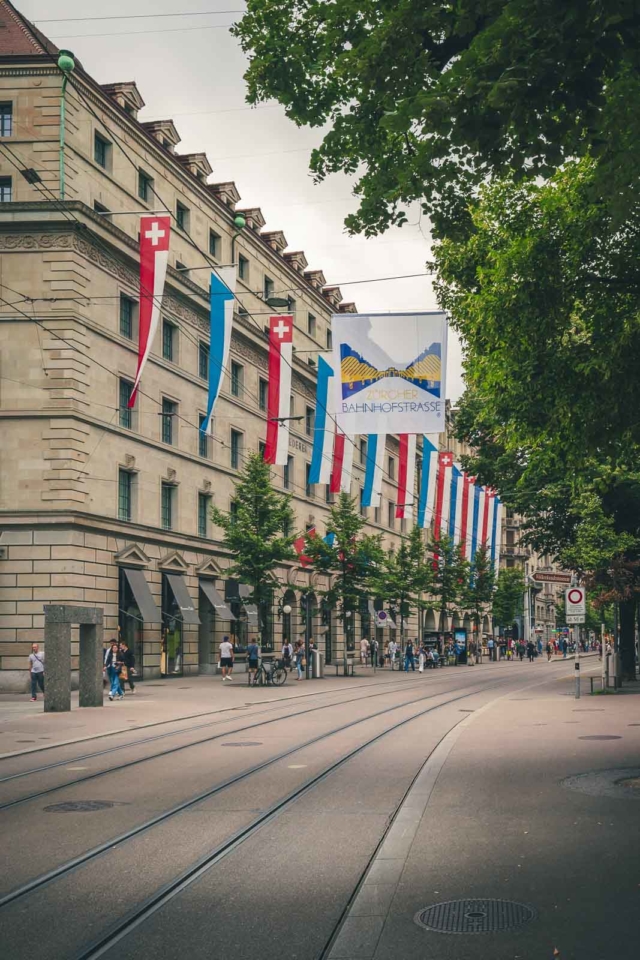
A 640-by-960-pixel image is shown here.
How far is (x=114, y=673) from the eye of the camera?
30.2 metres

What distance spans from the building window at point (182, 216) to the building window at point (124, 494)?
11.7 m

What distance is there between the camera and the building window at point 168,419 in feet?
137

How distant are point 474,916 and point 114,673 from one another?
24696 mm

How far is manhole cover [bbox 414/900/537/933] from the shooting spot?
6.34m

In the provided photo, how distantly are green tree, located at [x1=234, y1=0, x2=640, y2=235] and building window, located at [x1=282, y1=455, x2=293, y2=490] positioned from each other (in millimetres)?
43181

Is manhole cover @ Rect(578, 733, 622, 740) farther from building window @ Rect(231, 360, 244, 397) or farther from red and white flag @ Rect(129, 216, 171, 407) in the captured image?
building window @ Rect(231, 360, 244, 397)

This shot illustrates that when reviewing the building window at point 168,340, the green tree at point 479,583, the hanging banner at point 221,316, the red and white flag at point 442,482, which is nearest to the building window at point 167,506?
the building window at point 168,340

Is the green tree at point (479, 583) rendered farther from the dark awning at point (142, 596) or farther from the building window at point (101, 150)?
the building window at point (101, 150)

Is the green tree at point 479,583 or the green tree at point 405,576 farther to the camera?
the green tree at point 479,583

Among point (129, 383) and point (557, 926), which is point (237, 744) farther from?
point (129, 383)

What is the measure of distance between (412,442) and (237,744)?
3160 centimetres

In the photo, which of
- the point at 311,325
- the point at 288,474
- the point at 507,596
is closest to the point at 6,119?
the point at 288,474

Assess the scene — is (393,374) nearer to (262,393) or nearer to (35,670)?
(35,670)

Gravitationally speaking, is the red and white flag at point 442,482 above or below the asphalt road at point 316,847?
above
